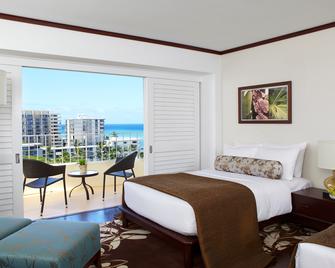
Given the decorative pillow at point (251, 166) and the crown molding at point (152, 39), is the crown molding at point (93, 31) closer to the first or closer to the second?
the crown molding at point (152, 39)

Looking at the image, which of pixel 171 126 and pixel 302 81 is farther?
pixel 171 126

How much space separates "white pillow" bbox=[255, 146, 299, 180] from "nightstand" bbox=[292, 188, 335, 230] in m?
0.28

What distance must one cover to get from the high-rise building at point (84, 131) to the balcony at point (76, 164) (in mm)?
85

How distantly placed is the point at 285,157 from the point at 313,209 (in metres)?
0.76

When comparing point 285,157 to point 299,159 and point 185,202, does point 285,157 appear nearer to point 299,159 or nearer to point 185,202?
point 299,159

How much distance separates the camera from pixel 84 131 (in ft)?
23.4

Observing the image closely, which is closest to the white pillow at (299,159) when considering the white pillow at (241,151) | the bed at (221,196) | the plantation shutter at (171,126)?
the bed at (221,196)

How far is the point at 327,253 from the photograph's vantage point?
70.5 inches

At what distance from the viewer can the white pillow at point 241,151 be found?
4.42 metres

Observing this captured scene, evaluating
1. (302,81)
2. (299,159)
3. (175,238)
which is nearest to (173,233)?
(175,238)

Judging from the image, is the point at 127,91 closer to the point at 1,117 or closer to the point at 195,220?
the point at 1,117

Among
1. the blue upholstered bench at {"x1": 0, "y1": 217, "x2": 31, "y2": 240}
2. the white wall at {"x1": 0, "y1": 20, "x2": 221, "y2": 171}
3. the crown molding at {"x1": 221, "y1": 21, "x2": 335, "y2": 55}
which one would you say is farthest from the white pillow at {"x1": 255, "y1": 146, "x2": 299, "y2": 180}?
the blue upholstered bench at {"x1": 0, "y1": 217, "x2": 31, "y2": 240}

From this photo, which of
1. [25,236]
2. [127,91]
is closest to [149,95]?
[25,236]

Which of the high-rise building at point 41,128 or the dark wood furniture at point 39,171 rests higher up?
the high-rise building at point 41,128
